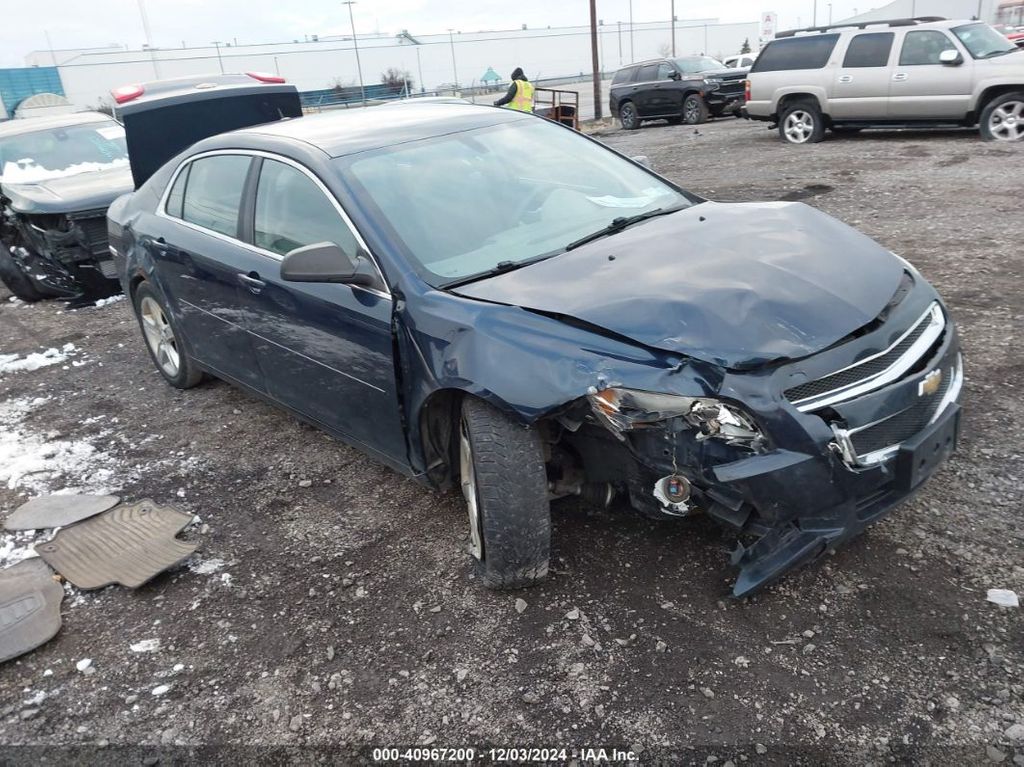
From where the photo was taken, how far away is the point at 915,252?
21.7 feet

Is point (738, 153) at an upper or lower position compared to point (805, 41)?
lower

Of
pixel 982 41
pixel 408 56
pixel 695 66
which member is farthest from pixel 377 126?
pixel 408 56

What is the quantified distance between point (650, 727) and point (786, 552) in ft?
2.28

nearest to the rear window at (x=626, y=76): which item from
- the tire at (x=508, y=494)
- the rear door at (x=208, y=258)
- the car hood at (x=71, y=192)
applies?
the car hood at (x=71, y=192)

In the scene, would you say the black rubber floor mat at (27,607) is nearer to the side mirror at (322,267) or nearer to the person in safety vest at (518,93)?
the side mirror at (322,267)

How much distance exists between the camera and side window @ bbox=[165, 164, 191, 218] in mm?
4637

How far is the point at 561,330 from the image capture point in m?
2.67

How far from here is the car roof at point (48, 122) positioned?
899cm

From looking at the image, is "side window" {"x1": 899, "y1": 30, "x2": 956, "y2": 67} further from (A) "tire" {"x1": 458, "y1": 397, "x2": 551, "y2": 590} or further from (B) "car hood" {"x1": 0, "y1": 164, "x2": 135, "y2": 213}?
(A) "tire" {"x1": 458, "y1": 397, "x2": 551, "y2": 590}

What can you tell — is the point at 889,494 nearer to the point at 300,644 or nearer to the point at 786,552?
the point at 786,552

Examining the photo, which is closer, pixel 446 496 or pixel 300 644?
pixel 300 644

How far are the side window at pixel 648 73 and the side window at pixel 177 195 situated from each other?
1655cm

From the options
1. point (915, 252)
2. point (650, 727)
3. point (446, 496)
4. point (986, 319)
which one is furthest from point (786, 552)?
point (915, 252)

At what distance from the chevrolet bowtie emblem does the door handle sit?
9.19 feet
